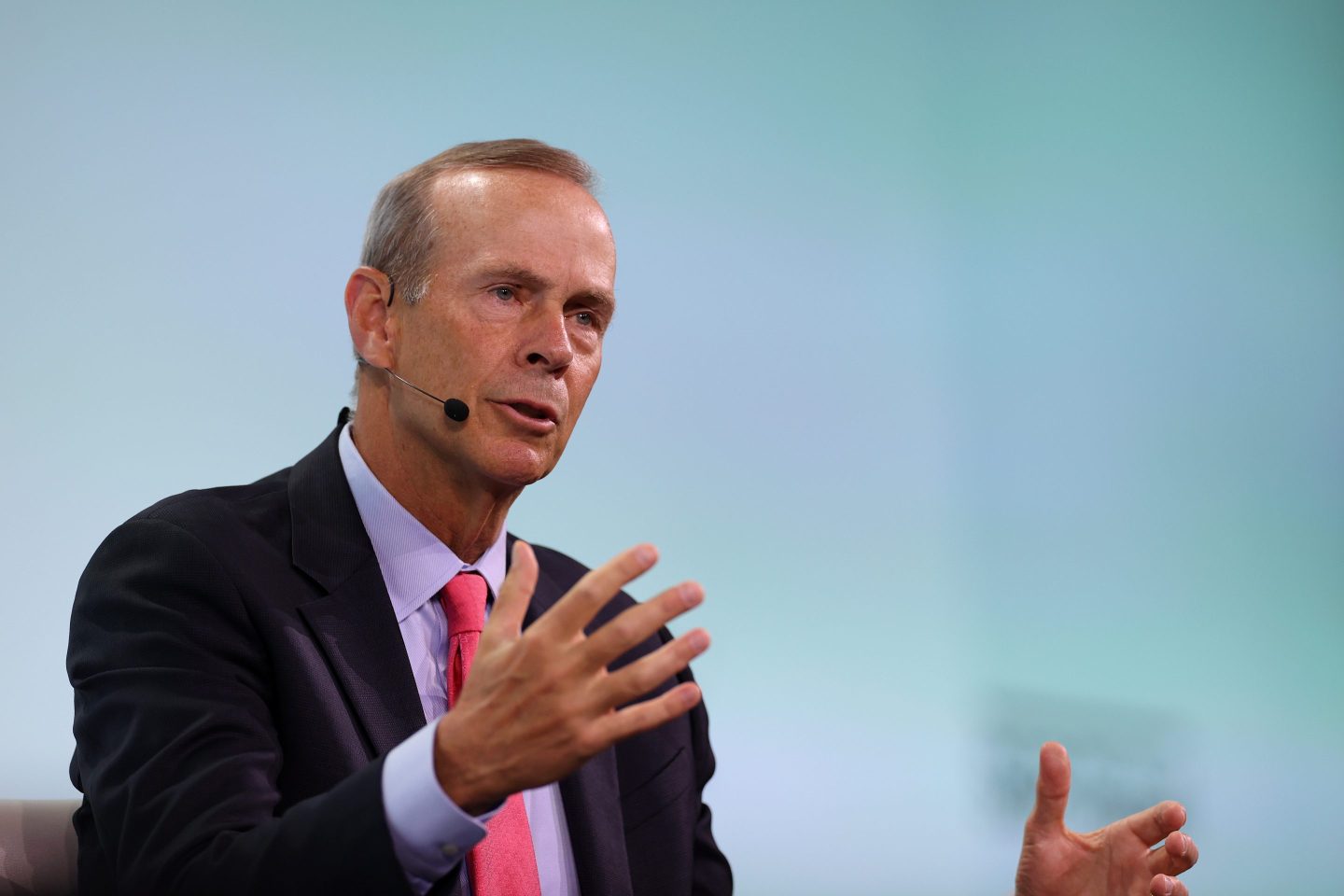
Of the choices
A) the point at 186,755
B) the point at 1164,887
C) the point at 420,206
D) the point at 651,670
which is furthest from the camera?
the point at 420,206

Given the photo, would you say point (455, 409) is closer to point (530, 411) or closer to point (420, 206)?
point (530, 411)

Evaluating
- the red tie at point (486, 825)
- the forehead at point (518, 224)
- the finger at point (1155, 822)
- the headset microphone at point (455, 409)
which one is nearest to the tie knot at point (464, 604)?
the red tie at point (486, 825)

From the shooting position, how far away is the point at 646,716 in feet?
3.52

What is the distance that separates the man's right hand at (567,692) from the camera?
3.53ft

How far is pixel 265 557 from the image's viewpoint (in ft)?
5.33

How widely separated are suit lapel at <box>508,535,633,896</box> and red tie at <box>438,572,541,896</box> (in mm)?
81

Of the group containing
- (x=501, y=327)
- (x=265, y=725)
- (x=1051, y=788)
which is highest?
(x=501, y=327)

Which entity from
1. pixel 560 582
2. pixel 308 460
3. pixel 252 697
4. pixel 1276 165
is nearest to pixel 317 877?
pixel 252 697

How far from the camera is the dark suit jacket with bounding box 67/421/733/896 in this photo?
119 centimetres

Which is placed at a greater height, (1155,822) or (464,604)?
(464,604)

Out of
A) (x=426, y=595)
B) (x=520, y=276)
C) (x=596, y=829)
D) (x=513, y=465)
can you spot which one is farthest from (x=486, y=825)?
(x=520, y=276)

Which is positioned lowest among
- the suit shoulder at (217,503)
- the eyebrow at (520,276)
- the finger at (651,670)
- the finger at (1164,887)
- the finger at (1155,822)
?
the finger at (1164,887)

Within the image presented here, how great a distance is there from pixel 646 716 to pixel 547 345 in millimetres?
790

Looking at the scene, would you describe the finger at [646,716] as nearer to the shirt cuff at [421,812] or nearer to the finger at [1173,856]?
the shirt cuff at [421,812]
